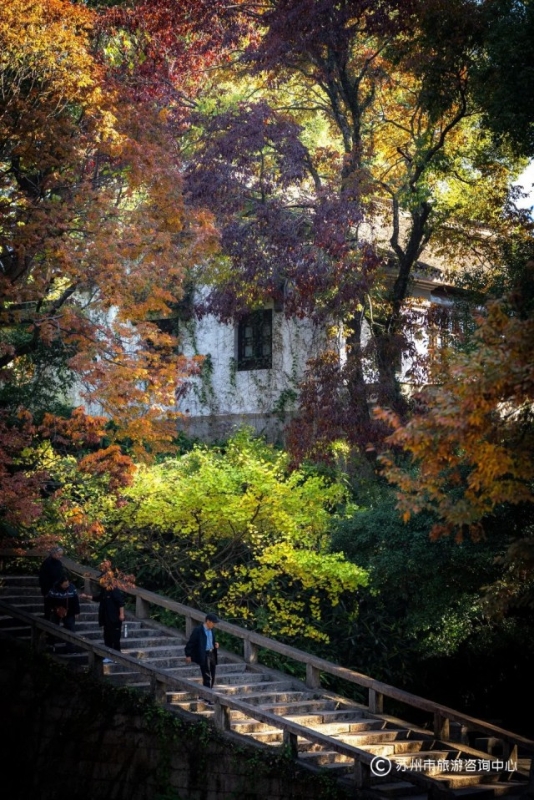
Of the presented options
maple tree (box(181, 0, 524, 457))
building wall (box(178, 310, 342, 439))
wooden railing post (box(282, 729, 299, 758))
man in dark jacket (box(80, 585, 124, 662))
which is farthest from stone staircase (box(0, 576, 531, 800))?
building wall (box(178, 310, 342, 439))

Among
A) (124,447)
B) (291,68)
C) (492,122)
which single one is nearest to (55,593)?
(124,447)

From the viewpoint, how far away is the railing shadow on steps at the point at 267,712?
13.4m

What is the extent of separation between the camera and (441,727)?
620 inches

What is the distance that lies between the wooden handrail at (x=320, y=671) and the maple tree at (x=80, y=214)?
9.28ft

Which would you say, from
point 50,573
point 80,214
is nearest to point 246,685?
point 50,573

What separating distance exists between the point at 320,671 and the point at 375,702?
1.37 metres

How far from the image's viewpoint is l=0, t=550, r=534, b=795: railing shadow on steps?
43.9ft

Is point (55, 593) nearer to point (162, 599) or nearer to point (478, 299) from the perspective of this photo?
point (162, 599)

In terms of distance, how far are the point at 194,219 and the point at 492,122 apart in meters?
5.65

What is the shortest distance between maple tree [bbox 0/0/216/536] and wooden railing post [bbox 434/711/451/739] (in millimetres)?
6444

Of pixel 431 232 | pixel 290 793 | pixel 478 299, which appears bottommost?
pixel 290 793

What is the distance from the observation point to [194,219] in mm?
18609

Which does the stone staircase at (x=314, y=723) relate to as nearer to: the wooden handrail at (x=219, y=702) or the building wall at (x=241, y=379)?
the wooden handrail at (x=219, y=702)

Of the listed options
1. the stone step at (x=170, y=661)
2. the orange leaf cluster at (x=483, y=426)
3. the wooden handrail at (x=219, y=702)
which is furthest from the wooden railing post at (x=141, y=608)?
the orange leaf cluster at (x=483, y=426)
